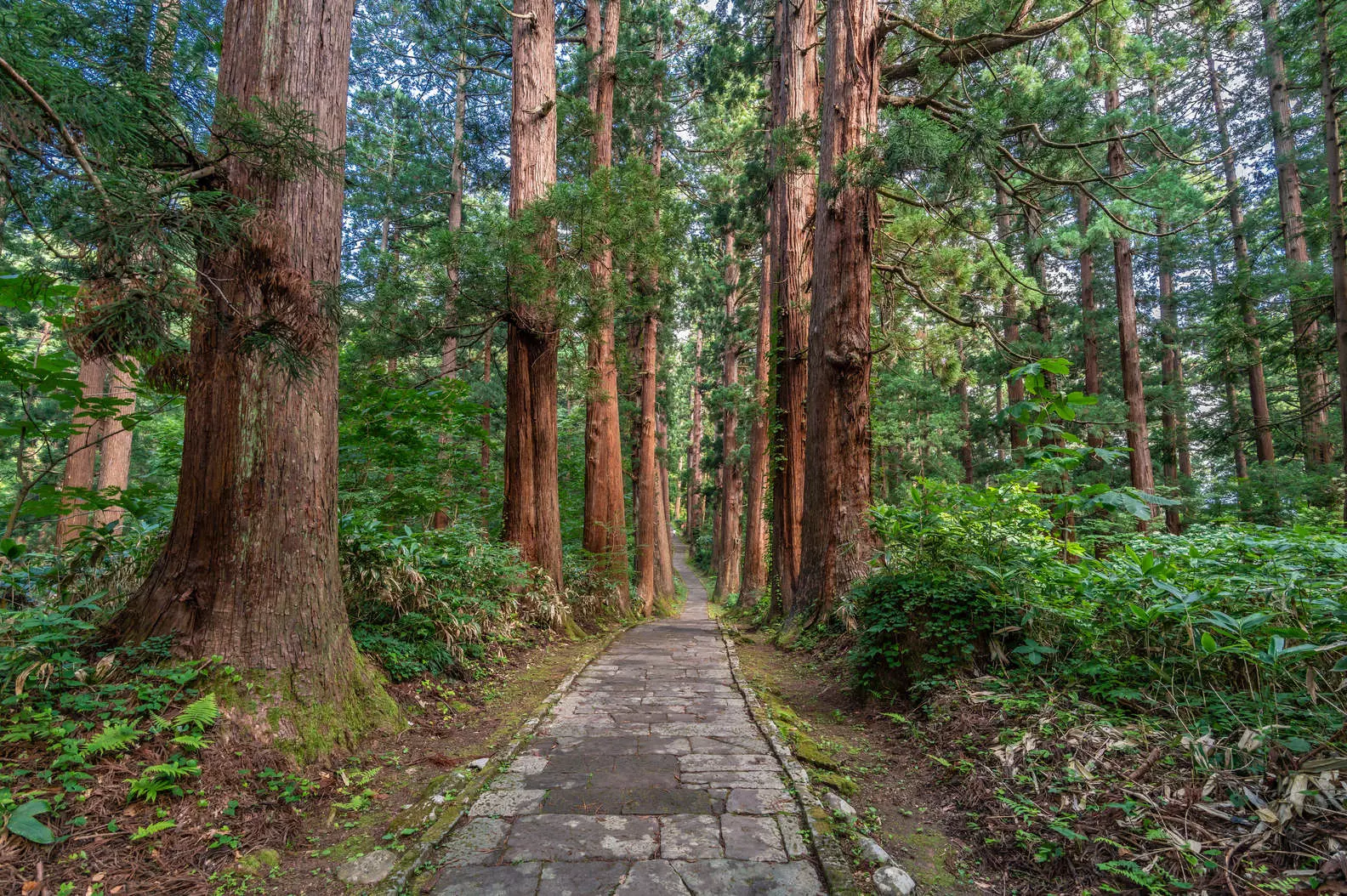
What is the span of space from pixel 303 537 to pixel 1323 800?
477cm

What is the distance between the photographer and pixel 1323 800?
2.05 m

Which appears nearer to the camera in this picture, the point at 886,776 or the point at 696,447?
the point at 886,776

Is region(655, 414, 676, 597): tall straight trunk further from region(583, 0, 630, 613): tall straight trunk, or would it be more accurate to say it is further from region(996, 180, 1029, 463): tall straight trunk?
region(996, 180, 1029, 463): tall straight trunk

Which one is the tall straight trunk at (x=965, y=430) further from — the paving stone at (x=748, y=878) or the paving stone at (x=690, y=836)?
the paving stone at (x=748, y=878)

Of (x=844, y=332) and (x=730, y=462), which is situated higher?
(x=844, y=332)

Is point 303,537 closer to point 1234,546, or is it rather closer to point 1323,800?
point 1323,800

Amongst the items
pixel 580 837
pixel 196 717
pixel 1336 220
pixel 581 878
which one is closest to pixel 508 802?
pixel 580 837

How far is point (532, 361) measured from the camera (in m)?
7.78

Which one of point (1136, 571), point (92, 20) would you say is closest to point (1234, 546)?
point (1136, 571)

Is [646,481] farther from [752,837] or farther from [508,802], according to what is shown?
[752,837]

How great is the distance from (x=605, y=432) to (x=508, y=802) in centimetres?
848

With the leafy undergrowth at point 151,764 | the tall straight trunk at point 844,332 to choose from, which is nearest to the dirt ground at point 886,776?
the tall straight trunk at point 844,332

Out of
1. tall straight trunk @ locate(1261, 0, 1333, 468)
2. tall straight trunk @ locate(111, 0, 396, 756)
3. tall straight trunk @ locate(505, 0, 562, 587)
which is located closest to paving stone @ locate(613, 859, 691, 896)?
tall straight trunk @ locate(111, 0, 396, 756)

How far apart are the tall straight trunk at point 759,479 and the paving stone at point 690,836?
34.2 ft
